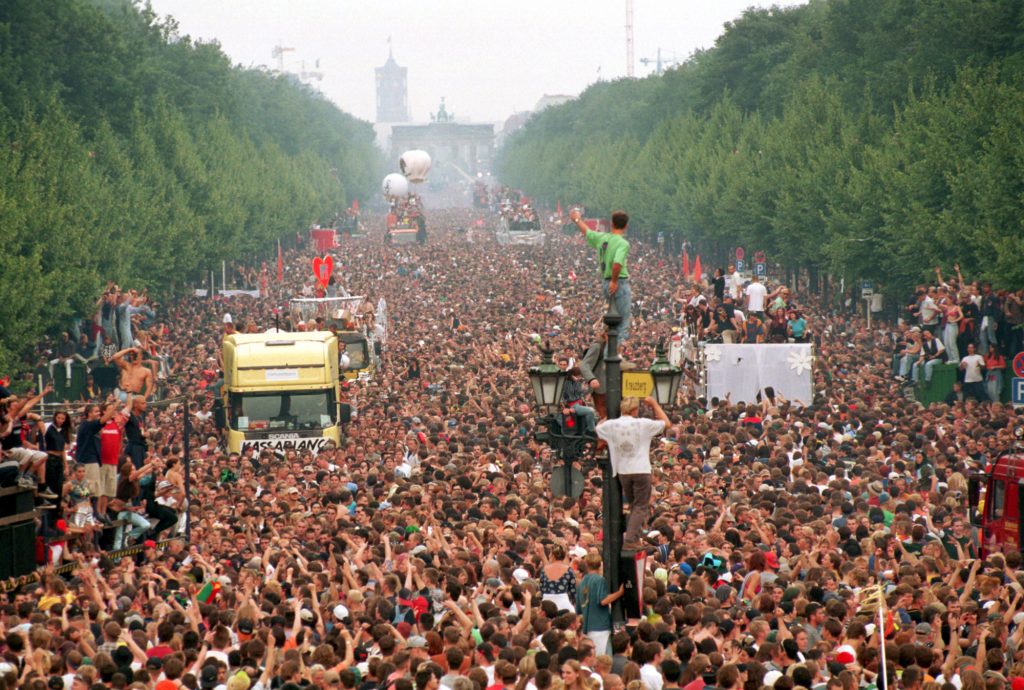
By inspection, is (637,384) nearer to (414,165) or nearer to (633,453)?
(633,453)

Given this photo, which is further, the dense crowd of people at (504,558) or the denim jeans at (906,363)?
the denim jeans at (906,363)

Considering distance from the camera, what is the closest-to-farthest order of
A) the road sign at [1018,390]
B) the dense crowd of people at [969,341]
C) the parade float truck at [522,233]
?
1. the road sign at [1018,390]
2. the dense crowd of people at [969,341]
3. the parade float truck at [522,233]

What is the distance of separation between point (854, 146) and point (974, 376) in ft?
93.9

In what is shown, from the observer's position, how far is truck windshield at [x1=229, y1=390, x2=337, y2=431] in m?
30.5

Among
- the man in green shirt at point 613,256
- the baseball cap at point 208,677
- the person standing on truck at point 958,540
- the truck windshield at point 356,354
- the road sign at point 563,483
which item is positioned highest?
the man in green shirt at point 613,256

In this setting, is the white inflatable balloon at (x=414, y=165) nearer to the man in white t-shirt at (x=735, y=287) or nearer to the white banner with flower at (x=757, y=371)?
the man in white t-shirt at (x=735, y=287)

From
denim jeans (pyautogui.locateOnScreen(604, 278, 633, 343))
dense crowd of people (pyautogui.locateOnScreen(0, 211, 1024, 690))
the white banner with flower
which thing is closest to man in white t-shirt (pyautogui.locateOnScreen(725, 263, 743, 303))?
the white banner with flower

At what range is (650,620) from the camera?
14.1 meters

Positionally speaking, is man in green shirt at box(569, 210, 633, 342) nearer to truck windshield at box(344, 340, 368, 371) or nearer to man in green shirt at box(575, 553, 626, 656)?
man in green shirt at box(575, 553, 626, 656)

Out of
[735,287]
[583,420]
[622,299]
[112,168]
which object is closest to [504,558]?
[583,420]

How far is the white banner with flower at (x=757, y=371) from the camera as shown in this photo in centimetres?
3300

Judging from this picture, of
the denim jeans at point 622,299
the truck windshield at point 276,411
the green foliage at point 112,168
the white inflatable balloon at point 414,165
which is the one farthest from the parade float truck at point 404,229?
the denim jeans at point 622,299

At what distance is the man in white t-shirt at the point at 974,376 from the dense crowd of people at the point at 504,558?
3475 mm

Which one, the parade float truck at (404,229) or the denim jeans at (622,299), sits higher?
the denim jeans at (622,299)
